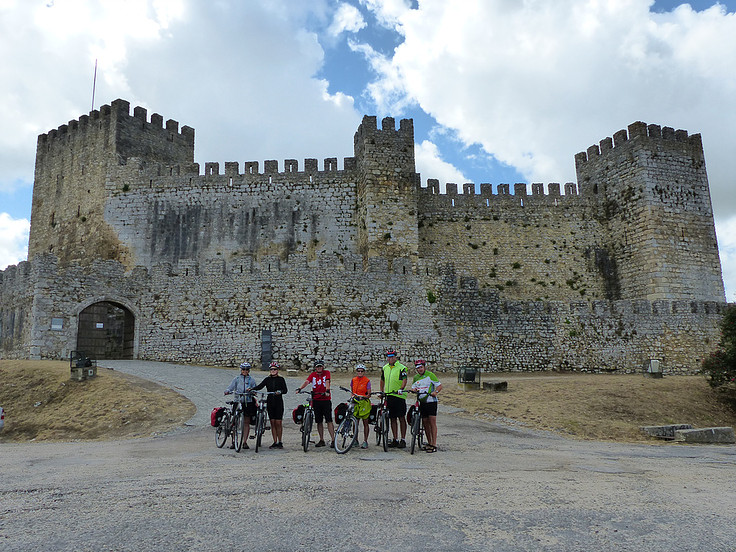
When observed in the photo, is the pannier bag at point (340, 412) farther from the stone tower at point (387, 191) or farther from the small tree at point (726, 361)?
the stone tower at point (387, 191)

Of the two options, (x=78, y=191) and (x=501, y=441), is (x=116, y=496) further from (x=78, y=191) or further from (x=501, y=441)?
(x=78, y=191)

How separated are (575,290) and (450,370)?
11922 mm

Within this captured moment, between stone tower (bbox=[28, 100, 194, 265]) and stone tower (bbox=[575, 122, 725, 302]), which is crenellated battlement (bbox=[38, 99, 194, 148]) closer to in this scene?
stone tower (bbox=[28, 100, 194, 265])

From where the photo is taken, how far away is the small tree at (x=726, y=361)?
18.4m

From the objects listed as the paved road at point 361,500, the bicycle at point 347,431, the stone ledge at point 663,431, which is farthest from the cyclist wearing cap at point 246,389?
the stone ledge at point 663,431

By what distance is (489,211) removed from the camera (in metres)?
31.3

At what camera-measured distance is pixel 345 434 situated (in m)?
9.05

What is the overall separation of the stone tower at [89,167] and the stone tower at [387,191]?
13.0 m

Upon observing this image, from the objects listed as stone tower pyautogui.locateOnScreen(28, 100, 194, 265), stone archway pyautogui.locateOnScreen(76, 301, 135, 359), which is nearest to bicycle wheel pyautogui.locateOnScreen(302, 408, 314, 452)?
stone archway pyautogui.locateOnScreen(76, 301, 135, 359)

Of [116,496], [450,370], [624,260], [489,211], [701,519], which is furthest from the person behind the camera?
[489,211]

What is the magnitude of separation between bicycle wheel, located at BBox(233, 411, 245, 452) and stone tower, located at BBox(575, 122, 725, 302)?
79.4ft

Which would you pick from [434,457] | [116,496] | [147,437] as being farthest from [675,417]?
[116,496]

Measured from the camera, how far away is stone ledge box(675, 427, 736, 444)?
499 inches

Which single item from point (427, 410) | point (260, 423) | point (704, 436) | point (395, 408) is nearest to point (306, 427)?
point (260, 423)
